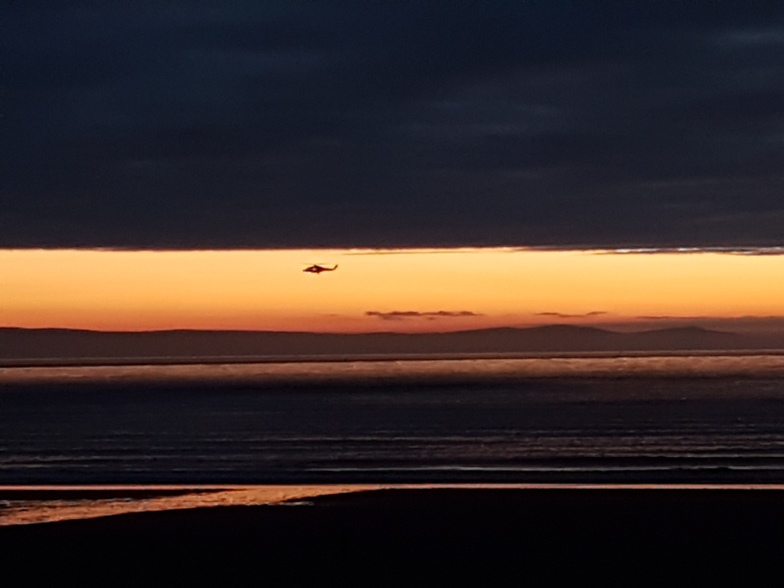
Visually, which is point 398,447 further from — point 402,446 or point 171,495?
point 171,495

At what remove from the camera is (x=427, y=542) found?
64.4 feet

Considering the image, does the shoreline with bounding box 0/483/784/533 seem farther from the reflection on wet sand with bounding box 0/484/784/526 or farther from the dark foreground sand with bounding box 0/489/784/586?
the dark foreground sand with bounding box 0/489/784/586

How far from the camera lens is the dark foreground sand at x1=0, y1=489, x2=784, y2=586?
17094 millimetres

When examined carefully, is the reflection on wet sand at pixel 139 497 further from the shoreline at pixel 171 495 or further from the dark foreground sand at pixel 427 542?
the dark foreground sand at pixel 427 542

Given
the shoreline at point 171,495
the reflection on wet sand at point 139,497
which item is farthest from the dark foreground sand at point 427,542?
the reflection on wet sand at point 139,497

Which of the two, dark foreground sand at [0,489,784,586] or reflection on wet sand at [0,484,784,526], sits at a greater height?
reflection on wet sand at [0,484,784,526]

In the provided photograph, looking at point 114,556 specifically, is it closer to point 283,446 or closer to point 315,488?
point 315,488

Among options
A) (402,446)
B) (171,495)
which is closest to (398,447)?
(402,446)

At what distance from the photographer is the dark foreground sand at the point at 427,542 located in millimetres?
17094

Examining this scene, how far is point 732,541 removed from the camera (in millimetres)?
19141

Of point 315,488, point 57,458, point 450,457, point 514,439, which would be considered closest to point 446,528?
point 315,488

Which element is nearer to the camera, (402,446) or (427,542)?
(427,542)

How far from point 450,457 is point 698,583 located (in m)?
26.1

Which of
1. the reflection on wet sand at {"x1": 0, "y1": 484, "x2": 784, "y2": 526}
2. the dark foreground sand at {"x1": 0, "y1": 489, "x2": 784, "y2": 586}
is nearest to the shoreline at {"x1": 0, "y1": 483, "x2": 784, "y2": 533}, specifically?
the reflection on wet sand at {"x1": 0, "y1": 484, "x2": 784, "y2": 526}
